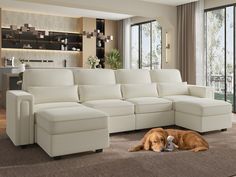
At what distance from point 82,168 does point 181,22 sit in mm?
5564

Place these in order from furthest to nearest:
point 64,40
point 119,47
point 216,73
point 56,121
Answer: point 119,47 → point 64,40 → point 216,73 → point 56,121

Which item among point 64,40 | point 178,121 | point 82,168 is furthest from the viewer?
point 64,40

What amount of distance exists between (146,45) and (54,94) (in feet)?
19.5

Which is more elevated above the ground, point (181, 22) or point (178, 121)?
point (181, 22)

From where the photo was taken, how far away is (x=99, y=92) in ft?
14.2

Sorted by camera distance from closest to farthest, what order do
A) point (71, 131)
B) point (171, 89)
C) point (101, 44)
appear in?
1. point (71, 131)
2. point (171, 89)
3. point (101, 44)

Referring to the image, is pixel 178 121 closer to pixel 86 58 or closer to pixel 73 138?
pixel 73 138

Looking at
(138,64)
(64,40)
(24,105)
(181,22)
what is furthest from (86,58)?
(24,105)

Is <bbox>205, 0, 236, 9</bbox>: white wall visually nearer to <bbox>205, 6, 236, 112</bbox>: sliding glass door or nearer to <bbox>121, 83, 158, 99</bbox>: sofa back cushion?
<bbox>205, 6, 236, 112</bbox>: sliding glass door

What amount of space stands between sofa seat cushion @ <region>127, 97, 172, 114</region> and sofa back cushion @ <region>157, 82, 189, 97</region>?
1.48 feet

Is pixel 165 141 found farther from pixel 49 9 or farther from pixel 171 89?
pixel 49 9

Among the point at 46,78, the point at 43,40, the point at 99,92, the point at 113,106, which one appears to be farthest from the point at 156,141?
the point at 43,40

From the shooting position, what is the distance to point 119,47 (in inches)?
405

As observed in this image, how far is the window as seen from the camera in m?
8.98
